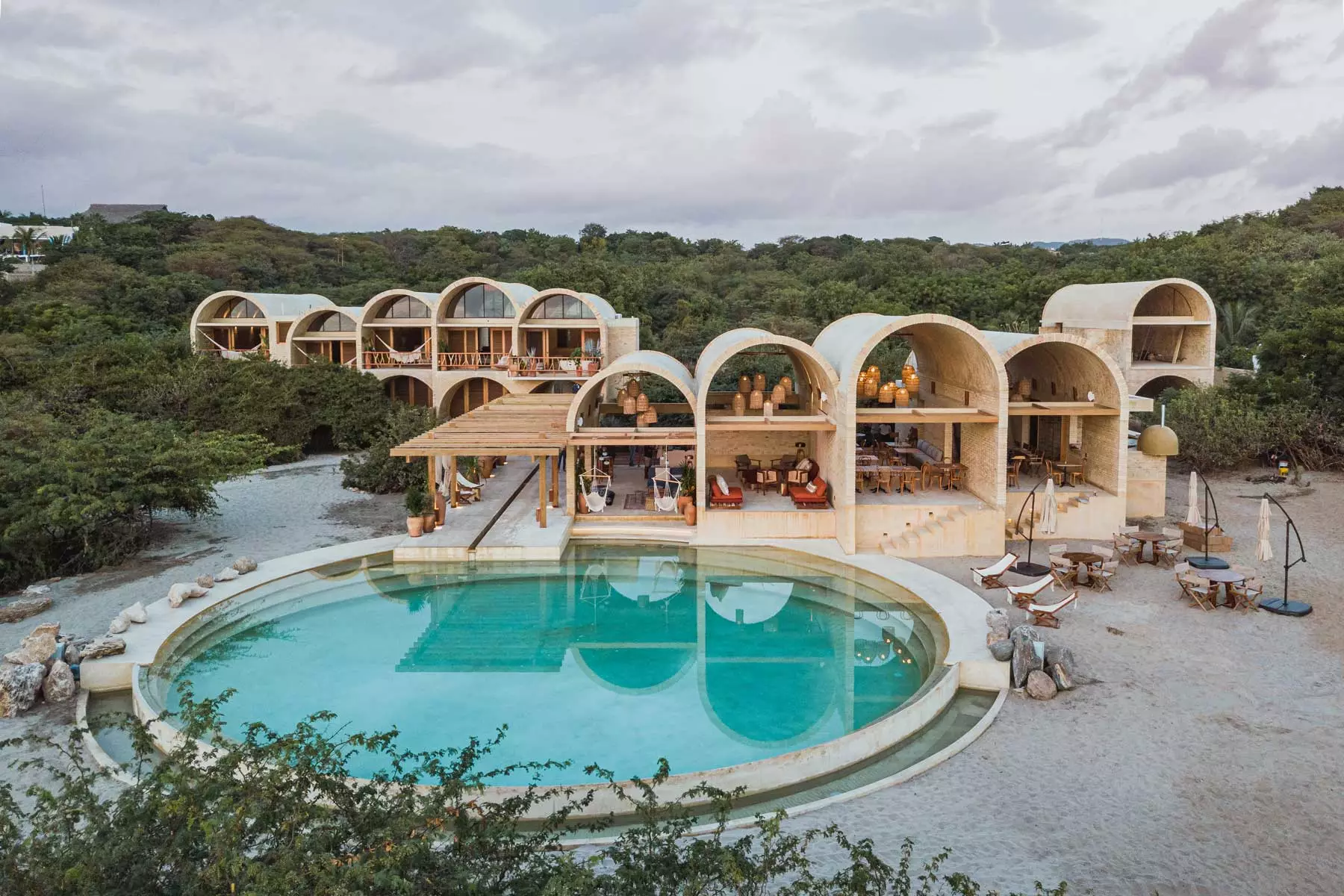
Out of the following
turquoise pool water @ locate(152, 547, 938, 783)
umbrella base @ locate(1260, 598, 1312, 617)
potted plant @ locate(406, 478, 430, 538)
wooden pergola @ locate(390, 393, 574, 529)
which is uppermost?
wooden pergola @ locate(390, 393, 574, 529)

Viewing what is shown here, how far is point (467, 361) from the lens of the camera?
1304 inches

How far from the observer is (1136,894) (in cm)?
753

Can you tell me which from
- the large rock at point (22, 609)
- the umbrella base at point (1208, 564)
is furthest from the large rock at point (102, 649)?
the umbrella base at point (1208, 564)

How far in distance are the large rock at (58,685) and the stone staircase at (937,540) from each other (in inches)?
535

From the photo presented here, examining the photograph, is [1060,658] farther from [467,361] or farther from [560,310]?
[467,361]

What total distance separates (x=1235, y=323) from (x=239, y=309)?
41164 mm

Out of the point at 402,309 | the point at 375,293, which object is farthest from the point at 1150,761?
the point at 375,293

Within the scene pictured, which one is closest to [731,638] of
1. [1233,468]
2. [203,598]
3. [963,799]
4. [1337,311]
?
[963,799]

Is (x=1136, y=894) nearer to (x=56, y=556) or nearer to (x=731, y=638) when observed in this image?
Result: (x=731, y=638)

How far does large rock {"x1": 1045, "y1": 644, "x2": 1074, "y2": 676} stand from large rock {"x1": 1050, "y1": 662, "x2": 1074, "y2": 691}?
0.04m

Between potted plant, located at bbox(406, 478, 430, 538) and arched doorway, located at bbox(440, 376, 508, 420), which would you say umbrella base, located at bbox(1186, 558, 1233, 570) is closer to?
potted plant, located at bbox(406, 478, 430, 538)

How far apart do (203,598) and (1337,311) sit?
96.8 feet

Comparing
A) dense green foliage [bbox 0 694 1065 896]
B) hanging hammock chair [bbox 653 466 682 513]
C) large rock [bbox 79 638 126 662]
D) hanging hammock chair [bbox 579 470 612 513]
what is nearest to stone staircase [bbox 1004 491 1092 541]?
hanging hammock chair [bbox 653 466 682 513]

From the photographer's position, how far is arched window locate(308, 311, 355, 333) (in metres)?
35.2
